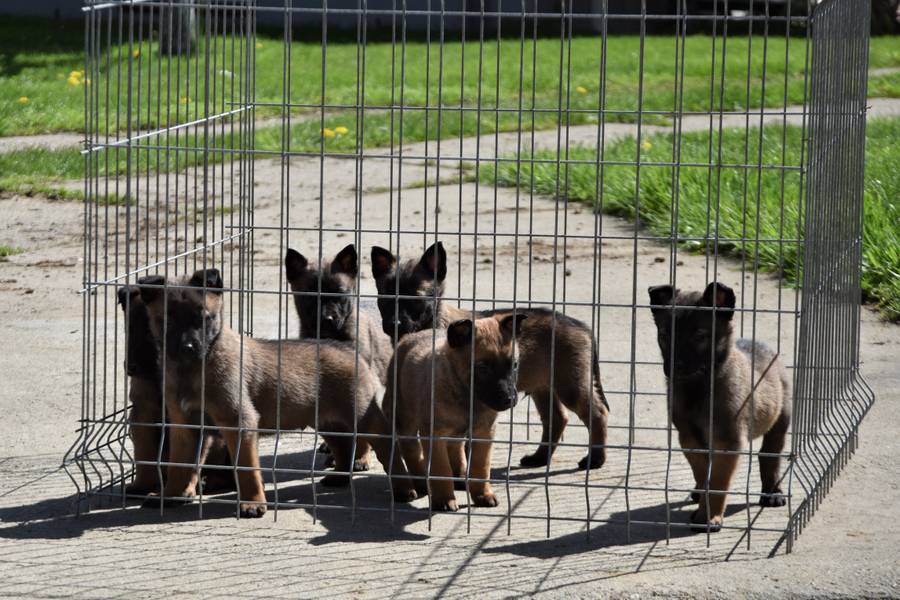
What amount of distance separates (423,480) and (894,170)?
7.80 m

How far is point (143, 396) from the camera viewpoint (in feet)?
19.7

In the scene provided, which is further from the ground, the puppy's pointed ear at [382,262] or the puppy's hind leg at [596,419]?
the puppy's pointed ear at [382,262]

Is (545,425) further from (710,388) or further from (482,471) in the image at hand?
(710,388)

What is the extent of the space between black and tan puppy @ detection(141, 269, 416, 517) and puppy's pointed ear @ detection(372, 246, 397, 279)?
80 centimetres

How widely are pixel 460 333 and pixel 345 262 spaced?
1.50m

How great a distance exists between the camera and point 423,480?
6156mm

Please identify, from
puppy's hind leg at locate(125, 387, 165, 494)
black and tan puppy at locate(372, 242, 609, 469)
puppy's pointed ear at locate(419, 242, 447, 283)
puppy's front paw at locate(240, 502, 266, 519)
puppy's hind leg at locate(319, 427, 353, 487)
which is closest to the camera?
puppy's front paw at locate(240, 502, 266, 519)

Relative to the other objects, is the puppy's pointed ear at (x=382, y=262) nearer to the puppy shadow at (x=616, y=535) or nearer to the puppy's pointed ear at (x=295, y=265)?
the puppy's pointed ear at (x=295, y=265)

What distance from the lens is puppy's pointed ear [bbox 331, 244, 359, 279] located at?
23.5ft

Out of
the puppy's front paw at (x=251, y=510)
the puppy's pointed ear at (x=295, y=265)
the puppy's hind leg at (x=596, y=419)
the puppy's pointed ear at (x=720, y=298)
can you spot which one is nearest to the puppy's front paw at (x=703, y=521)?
the puppy's pointed ear at (x=720, y=298)

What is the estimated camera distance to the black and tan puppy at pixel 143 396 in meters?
5.92

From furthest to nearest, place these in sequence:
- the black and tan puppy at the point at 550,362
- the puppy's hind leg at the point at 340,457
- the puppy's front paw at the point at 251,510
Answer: the black and tan puppy at the point at 550,362
the puppy's hind leg at the point at 340,457
the puppy's front paw at the point at 251,510

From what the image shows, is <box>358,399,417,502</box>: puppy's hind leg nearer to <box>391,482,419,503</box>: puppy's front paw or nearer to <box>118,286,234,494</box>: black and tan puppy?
<box>391,482,419,503</box>: puppy's front paw

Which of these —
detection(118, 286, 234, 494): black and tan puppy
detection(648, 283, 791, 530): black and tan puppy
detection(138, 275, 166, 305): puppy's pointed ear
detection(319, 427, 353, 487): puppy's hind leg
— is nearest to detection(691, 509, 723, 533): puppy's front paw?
detection(648, 283, 791, 530): black and tan puppy
